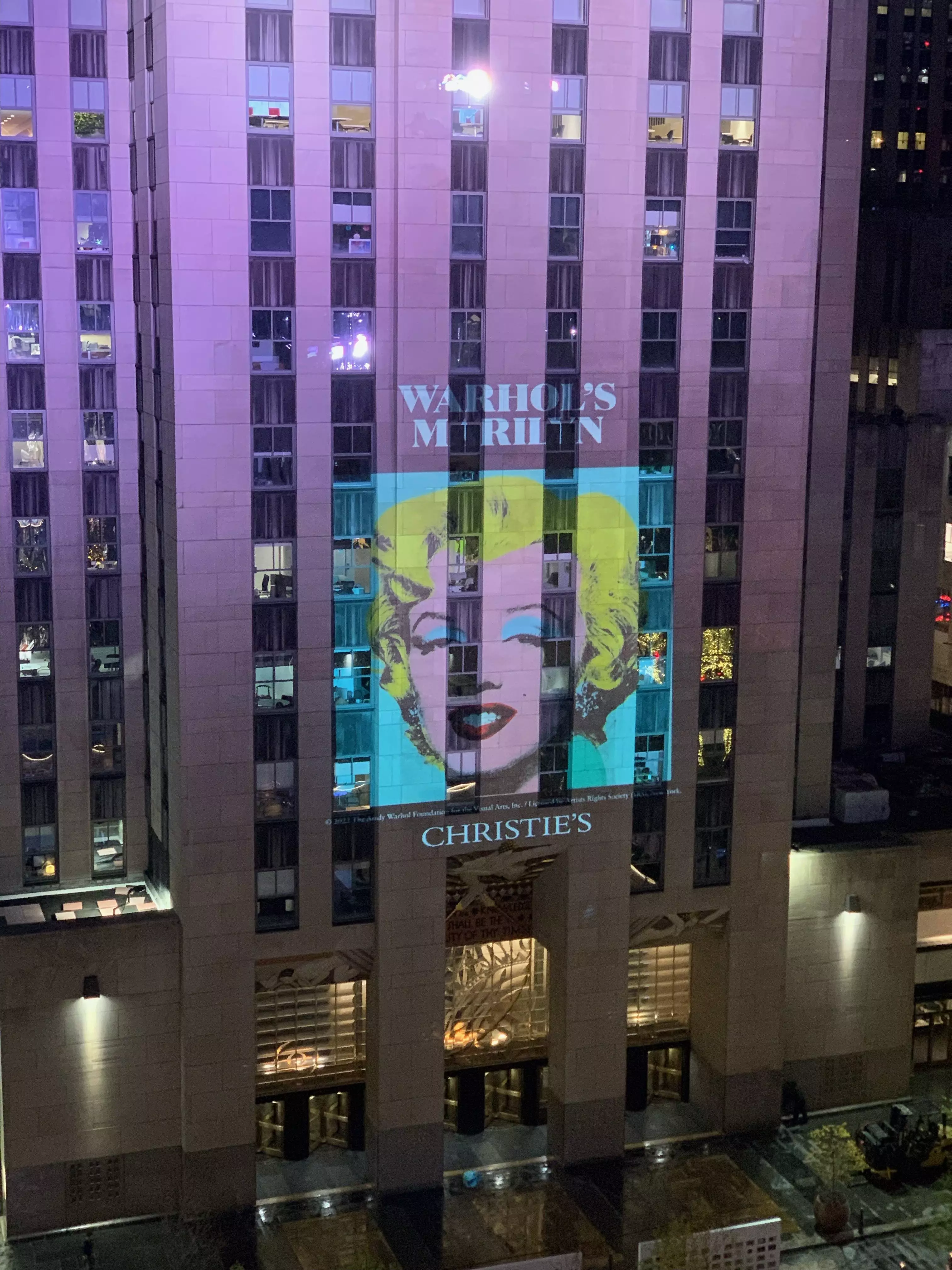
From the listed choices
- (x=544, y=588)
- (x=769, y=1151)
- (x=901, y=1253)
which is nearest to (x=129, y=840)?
(x=544, y=588)

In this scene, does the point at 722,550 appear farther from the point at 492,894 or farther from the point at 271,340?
the point at 271,340

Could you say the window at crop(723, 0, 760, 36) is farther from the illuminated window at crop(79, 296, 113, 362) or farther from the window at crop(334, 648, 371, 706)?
Answer: the window at crop(334, 648, 371, 706)

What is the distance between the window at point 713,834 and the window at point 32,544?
20.7m

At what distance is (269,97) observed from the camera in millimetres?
43938

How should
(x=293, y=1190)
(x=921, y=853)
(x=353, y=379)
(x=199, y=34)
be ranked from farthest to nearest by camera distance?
(x=921, y=853) < (x=293, y=1190) < (x=353, y=379) < (x=199, y=34)

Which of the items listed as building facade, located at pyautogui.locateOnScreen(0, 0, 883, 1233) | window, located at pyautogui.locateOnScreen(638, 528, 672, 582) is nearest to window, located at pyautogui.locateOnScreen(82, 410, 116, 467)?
Result: building facade, located at pyautogui.locateOnScreen(0, 0, 883, 1233)

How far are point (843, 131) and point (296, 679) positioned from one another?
24.3m

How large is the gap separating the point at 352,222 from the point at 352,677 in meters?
12.4

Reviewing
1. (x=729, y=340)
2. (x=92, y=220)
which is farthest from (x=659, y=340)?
(x=92, y=220)

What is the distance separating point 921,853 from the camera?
56.0 m

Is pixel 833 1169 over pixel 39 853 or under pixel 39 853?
under

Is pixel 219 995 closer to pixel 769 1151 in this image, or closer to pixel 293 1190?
pixel 293 1190

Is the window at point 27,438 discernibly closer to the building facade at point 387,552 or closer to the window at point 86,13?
the building facade at point 387,552

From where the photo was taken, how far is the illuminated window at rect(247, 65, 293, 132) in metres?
43.8
